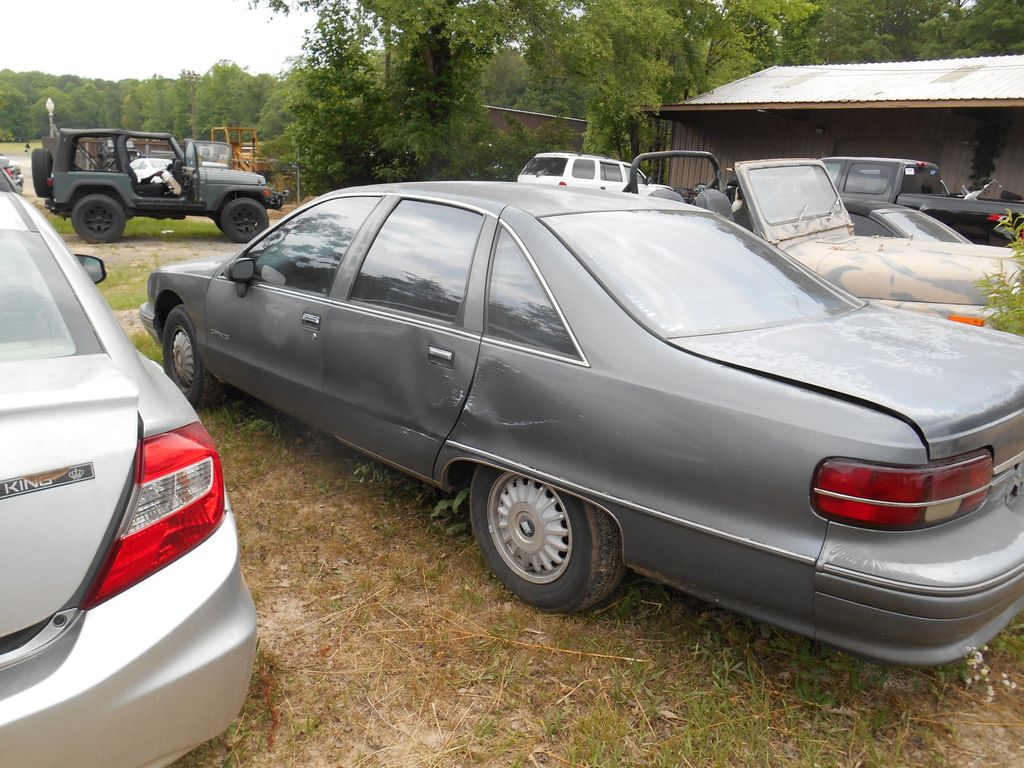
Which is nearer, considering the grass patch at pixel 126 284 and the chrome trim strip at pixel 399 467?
the chrome trim strip at pixel 399 467

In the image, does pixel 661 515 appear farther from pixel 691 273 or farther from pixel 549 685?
pixel 691 273

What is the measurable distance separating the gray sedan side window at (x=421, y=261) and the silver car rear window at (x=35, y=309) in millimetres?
1337

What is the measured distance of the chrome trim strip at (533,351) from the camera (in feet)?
8.68

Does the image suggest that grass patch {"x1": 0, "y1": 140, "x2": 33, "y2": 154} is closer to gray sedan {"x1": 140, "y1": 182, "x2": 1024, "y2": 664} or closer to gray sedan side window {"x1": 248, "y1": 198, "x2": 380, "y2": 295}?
gray sedan side window {"x1": 248, "y1": 198, "x2": 380, "y2": 295}

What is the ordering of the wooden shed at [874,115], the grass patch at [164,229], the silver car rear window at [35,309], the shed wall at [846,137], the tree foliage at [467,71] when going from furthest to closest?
1. the tree foliage at [467,71]
2. the shed wall at [846,137]
3. the wooden shed at [874,115]
4. the grass patch at [164,229]
5. the silver car rear window at [35,309]

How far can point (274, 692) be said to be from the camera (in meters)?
2.54

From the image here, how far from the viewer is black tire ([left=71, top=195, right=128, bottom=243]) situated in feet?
44.8

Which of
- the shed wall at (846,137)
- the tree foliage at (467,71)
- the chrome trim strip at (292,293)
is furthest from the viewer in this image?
the tree foliage at (467,71)

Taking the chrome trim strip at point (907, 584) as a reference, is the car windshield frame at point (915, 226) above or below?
above

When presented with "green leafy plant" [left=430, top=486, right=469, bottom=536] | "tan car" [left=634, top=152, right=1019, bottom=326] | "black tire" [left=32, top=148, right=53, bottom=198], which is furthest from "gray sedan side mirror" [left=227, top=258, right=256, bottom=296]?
"black tire" [left=32, top=148, right=53, bottom=198]

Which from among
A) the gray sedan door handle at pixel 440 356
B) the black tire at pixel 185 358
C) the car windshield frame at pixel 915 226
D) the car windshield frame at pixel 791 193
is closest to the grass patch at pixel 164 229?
the black tire at pixel 185 358

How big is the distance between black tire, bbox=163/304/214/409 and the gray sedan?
2.67ft

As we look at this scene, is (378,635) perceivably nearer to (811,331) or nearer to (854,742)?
(854,742)

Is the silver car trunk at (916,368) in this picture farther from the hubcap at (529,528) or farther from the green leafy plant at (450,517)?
the green leafy plant at (450,517)
